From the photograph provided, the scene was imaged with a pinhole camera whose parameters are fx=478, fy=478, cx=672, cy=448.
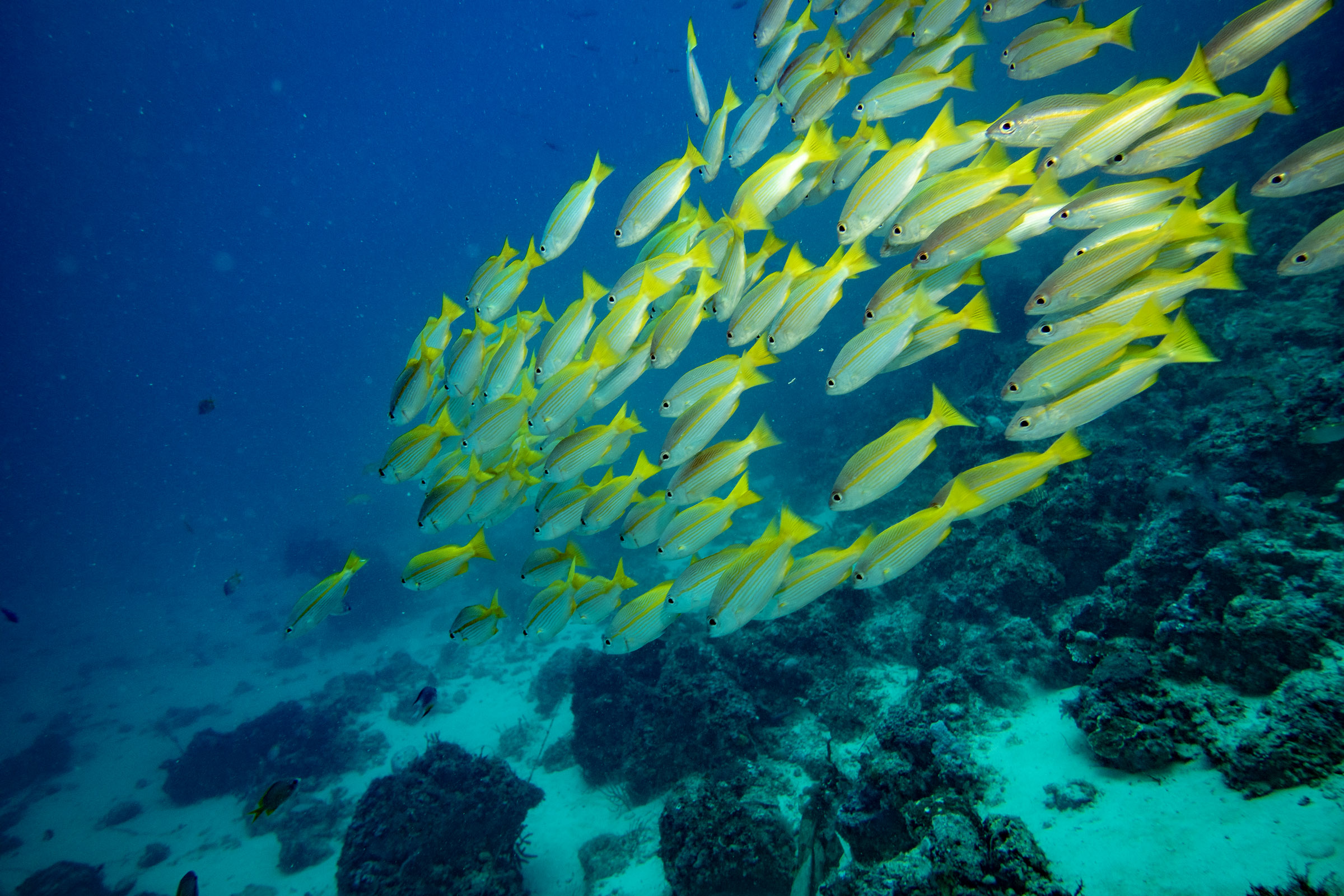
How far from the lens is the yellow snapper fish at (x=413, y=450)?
4586mm

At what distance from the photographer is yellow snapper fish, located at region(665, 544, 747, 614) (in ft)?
11.7

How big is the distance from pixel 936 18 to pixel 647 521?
15.3 ft

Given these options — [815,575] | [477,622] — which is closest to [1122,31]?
[815,575]

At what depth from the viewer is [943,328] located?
3.12 meters

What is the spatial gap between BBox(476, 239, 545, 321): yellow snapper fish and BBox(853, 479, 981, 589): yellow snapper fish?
11.6ft

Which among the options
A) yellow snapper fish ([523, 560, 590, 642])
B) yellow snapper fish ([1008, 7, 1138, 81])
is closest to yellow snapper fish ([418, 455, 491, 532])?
yellow snapper fish ([523, 560, 590, 642])

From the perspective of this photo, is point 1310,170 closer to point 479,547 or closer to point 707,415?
point 707,415

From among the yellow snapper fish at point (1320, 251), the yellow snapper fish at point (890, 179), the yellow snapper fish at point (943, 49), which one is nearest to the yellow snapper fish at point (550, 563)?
the yellow snapper fish at point (890, 179)

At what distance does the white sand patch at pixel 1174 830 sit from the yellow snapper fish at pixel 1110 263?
9.33 feet

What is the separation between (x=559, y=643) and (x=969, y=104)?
255 feet

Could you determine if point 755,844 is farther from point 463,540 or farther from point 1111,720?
point 463,540

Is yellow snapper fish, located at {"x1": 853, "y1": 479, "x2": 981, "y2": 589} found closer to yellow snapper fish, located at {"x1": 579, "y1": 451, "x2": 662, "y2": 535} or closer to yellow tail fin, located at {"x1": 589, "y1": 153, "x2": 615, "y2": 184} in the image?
yellow snapper fish, located at {"x1": 579, "y1": 451, "x2": 662, "y2": 535}

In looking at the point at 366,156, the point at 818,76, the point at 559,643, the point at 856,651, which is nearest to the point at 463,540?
the point at 559,643

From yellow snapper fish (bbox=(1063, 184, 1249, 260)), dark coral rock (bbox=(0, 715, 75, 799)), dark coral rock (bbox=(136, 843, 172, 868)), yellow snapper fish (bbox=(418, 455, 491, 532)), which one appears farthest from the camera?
dark coral rock (bbox=(0, 715, 75, 799))
